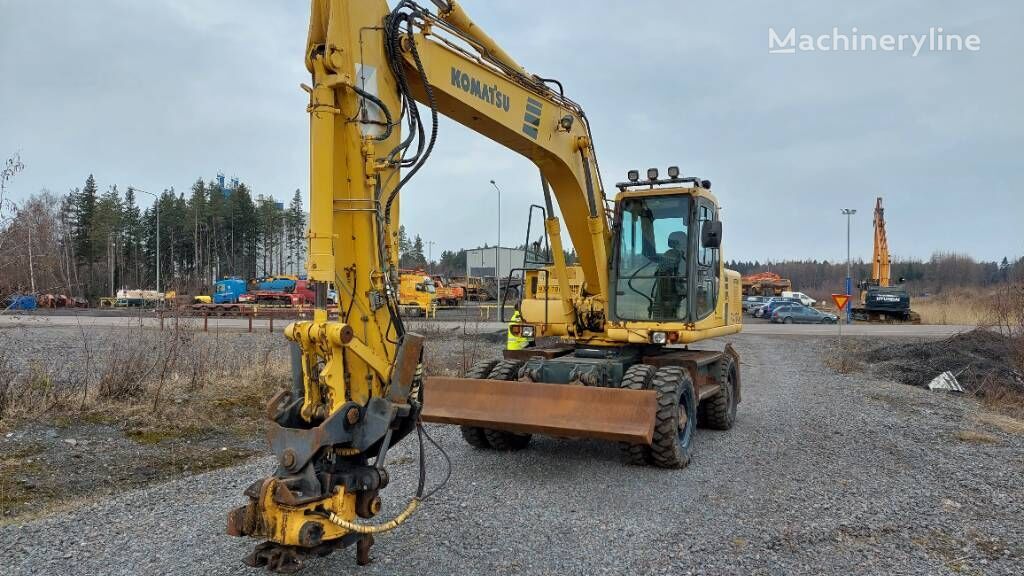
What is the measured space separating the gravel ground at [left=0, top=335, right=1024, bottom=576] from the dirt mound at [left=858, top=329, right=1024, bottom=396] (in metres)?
6.70

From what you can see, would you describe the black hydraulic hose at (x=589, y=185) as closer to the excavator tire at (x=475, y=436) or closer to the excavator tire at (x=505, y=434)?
the excavator tire at (x=505, y=434)

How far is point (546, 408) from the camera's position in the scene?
21.0 feet

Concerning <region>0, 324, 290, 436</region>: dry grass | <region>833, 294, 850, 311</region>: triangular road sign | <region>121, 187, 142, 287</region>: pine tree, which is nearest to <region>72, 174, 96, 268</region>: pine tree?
<region>121, 187, 142, 287</region>: pine tree

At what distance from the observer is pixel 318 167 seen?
4.15 m

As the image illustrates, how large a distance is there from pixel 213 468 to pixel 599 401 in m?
4.15

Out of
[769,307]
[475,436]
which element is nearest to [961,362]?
[475,436]

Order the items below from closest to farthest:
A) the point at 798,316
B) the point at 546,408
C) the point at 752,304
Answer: the point at 546,408, the point at 798,316, the point at 752,304

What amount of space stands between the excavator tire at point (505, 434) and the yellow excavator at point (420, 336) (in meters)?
0.02

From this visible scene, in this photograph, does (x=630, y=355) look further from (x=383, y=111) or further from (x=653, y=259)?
(x=383, y=111)

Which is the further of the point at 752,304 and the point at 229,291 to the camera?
the point at 752,304

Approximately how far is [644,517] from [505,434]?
7.58 feet

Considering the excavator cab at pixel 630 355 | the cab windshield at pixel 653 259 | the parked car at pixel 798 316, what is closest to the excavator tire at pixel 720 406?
the excavator cab at pixel 630 355

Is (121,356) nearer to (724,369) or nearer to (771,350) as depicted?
(724,369)

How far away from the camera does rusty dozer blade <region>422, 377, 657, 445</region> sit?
6.07 m
